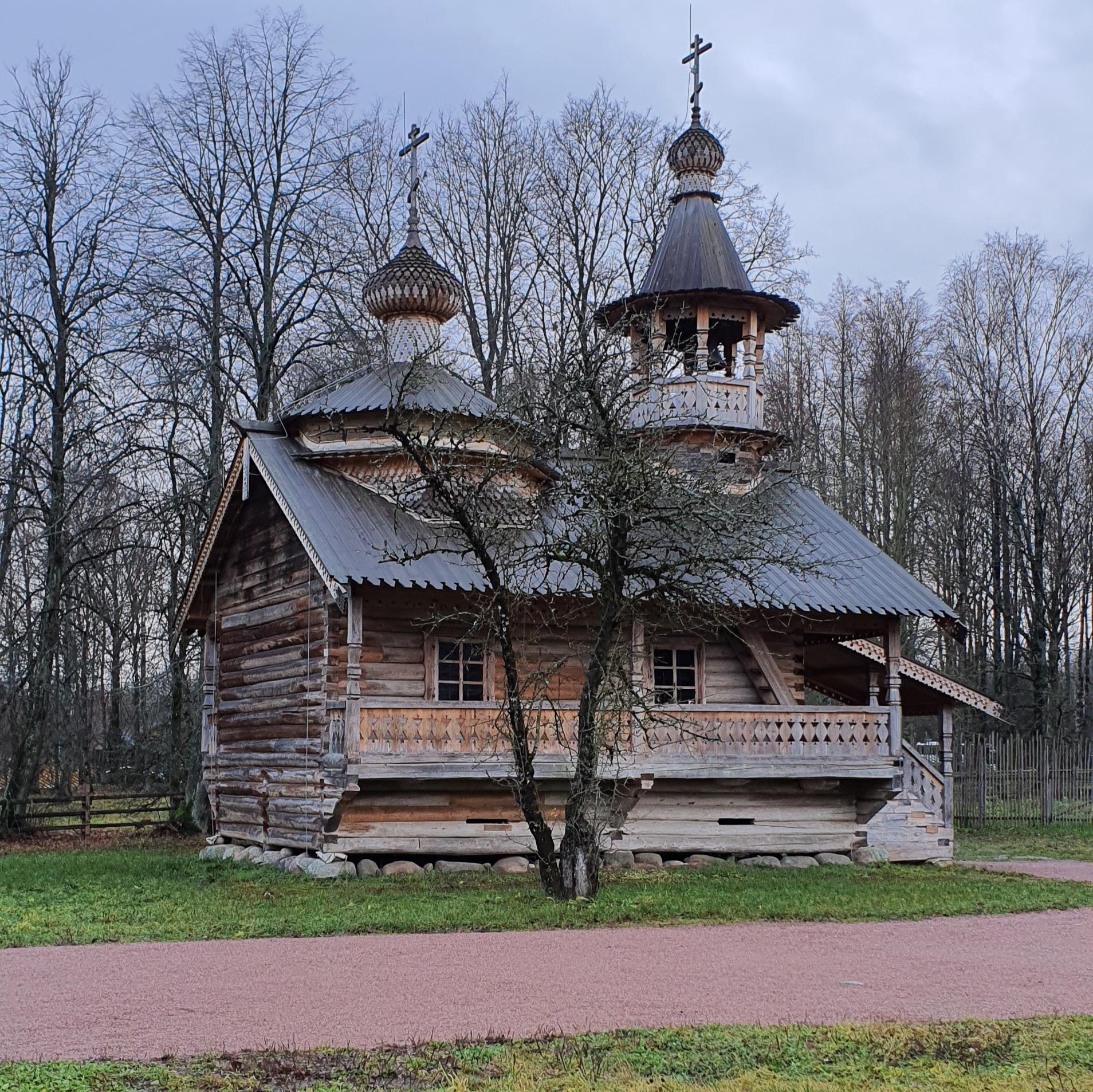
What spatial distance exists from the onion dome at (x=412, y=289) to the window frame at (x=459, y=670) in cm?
638

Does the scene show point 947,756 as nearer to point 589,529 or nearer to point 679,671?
point 679,671

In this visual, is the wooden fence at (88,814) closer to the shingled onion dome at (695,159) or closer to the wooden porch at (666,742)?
the wooden porch at (666,742)

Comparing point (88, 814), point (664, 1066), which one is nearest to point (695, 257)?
point (88, 814)

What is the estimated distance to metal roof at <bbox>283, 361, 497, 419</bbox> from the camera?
70.5 ft

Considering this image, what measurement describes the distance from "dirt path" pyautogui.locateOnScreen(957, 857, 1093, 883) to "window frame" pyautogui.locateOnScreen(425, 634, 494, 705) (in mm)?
7966

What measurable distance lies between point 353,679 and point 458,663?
8.93ft

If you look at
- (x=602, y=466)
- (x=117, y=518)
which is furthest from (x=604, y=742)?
(x=117, y=518)

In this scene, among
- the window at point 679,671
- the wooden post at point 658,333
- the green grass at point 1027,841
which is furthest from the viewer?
the green grass at point 1027,841

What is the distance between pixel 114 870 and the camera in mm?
19859

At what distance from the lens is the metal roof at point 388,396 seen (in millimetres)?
21484

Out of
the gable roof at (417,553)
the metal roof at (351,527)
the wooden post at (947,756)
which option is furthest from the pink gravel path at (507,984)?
the wooden post at (947,756)

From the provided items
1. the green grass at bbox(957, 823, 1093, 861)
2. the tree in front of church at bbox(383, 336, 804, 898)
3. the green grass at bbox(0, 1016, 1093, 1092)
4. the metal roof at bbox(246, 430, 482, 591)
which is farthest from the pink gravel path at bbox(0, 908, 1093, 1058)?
the green grass at bbox(957, 823, 1093, 861)

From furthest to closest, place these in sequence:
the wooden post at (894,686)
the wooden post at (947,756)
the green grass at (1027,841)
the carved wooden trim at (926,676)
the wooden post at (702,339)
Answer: the carved wooden trim at (926,676) < the wooden post at (702,339) < the green grass at (1027,841) < the wooden post at (947,756) < the wooden post at (894,686)

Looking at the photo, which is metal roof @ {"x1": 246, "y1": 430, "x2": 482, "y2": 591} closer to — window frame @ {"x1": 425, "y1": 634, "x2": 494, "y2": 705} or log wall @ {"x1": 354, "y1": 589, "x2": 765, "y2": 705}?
log wall @ {"x1": 354, "y1": 589, "x2": 765, "y2": 705}
